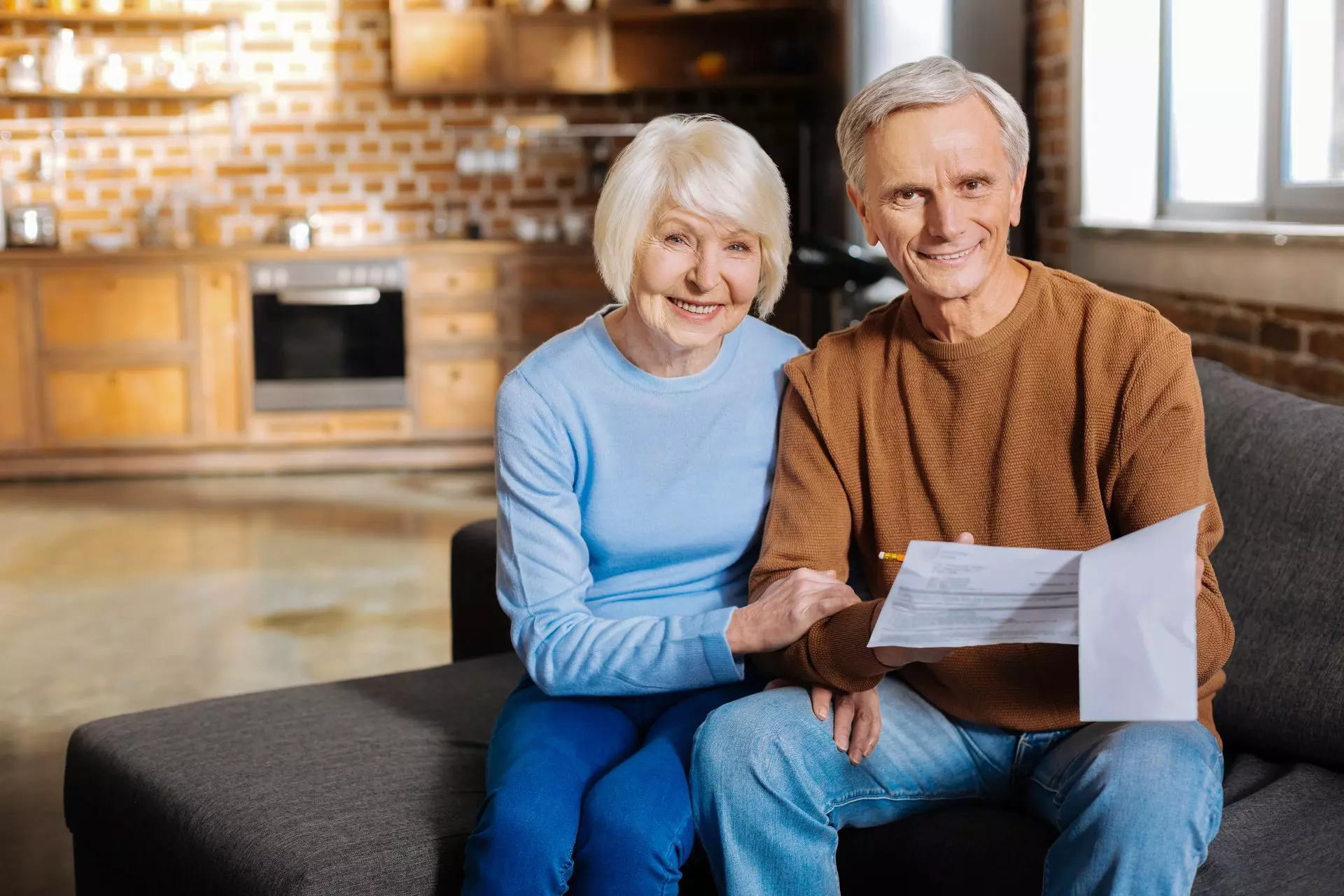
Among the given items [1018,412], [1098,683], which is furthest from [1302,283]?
[1098,683]

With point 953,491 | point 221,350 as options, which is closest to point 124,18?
point 221,350

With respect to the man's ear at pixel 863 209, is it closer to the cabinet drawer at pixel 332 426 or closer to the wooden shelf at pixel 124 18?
the cabinet drawer at pixel 332 426

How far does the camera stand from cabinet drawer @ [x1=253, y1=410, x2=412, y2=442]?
6348 millimetres

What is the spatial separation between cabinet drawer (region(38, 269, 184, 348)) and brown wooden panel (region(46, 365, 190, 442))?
Answer: 5.8 inches

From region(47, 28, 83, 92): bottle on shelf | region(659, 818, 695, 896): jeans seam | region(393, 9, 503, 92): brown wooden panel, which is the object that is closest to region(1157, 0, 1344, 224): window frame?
region(659, 818, 695, 896): jeans seam

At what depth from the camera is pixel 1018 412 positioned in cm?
158

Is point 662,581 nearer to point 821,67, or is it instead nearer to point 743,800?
point 743,800

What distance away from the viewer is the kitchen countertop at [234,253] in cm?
617

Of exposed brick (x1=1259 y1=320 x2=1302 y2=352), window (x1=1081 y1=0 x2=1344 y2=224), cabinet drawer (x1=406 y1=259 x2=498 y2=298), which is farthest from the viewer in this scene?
cabinet drawer (x1=406 y1=259 x2=498 y2=298)

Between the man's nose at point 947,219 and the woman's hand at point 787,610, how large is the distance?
1.34ft

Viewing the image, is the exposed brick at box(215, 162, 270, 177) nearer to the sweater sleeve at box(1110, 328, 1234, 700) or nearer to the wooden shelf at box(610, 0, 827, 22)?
the wooden shelf at box(610, 0, 827, 22)

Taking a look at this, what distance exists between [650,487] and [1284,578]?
2.65 ft

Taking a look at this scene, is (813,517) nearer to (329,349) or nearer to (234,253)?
(329,349)

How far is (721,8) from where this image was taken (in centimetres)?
652
